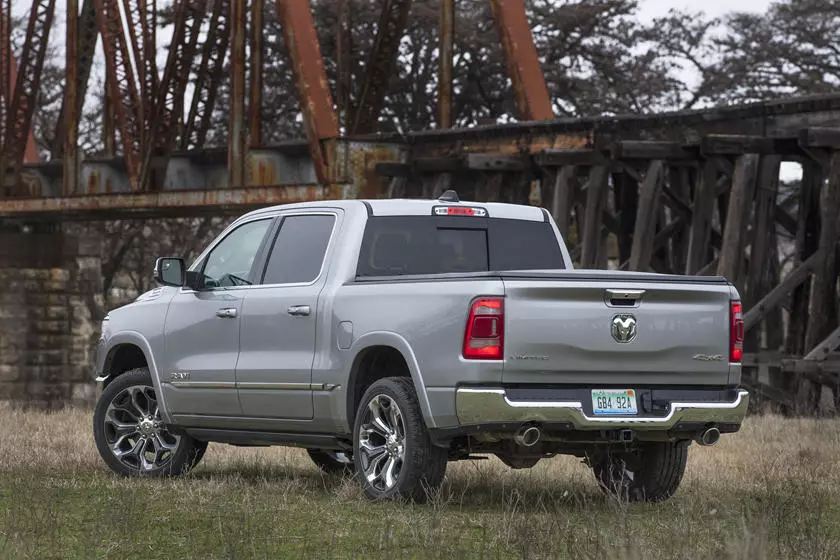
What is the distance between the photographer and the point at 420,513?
8.67m

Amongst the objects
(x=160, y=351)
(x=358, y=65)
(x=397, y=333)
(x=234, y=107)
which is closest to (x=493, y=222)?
(x=397, y=333)

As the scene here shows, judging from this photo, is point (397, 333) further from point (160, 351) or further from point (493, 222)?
point (160, 351)

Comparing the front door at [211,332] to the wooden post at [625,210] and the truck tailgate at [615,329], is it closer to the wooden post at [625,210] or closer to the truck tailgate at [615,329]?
the truck tailgate at [615,329]

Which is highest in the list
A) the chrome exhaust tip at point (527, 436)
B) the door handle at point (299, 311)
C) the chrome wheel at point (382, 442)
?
the door handle at point (299, 311)

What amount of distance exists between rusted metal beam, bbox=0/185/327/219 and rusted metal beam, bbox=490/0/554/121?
2777mm

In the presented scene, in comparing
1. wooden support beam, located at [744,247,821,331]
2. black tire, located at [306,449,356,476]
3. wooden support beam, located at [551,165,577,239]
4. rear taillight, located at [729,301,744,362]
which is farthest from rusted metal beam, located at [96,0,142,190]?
rear taillight, located at [729,301,744,362]

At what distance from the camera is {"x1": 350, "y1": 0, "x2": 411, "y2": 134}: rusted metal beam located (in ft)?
71.5

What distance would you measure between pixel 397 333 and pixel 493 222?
1.56 meters

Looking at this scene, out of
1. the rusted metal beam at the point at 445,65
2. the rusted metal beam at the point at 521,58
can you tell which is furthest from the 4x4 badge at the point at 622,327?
the rusted metal beam at the point at 445,65

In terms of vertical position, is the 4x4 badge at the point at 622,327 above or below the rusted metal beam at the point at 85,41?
below

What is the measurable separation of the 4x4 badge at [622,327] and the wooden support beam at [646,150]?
368 inches

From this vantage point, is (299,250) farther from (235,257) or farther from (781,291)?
(781,291)

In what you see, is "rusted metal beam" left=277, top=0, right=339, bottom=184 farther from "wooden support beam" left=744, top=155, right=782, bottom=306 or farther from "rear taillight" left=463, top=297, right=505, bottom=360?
"rear taillight" left=463, top=297, right=505, bottom=360

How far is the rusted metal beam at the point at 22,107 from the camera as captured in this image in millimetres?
24641
